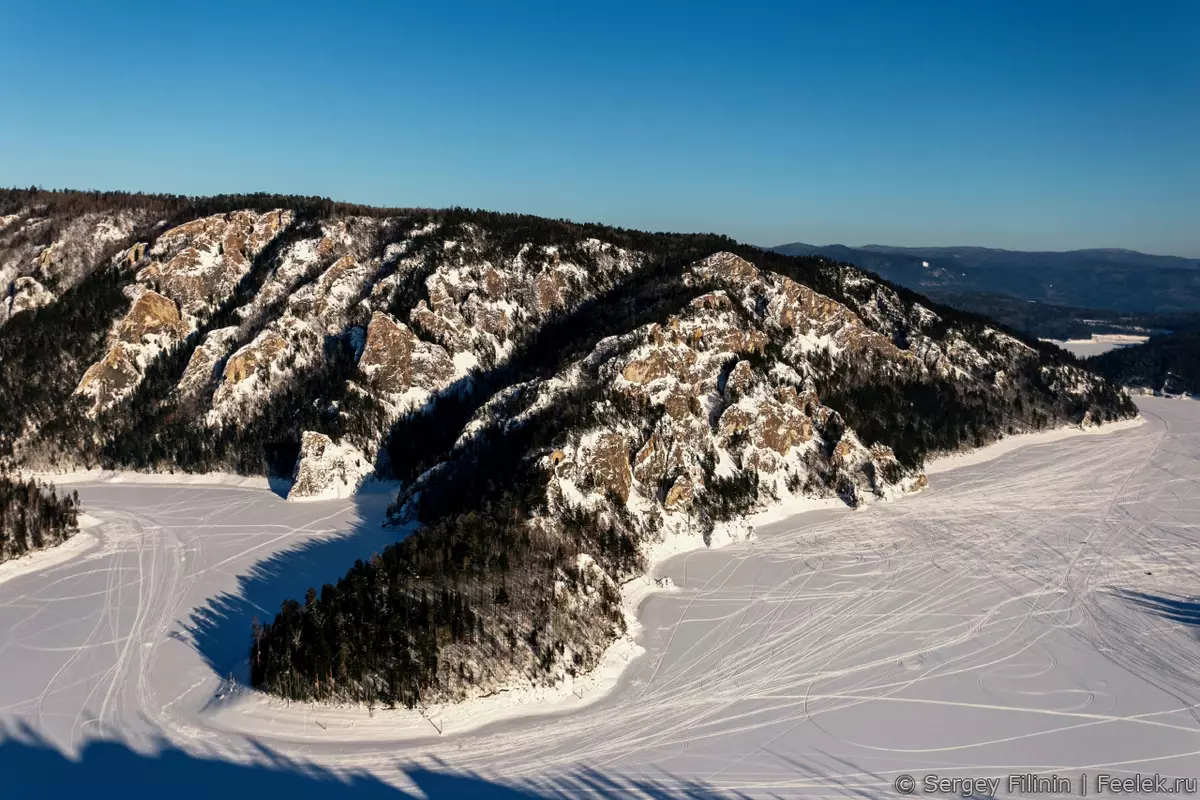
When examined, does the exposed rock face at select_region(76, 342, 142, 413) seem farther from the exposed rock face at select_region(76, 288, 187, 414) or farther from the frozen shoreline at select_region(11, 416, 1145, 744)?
the frozen shoreline at select_region(11, 416, 1145, 744)

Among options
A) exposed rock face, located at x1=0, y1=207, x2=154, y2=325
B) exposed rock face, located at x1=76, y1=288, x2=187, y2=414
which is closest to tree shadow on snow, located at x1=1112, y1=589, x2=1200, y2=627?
exposed rock face, located at x1=76, y1=288, x2=187, y2=414

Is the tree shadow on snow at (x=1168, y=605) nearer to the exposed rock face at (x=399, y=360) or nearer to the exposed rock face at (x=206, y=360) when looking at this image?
the exposed rock face at (x=399, y=360)

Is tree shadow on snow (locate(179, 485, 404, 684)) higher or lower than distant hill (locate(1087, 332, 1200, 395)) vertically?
lower

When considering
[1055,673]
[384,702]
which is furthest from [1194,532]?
[384,702]

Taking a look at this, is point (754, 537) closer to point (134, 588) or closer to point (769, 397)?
point (769, 397)

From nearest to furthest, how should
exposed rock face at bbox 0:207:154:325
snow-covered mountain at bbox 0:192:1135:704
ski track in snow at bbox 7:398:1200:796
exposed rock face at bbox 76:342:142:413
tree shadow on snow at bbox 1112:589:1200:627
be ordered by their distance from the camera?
1. ski track in snow at bbox 7:398:1200:796
2. snow-covered mountain at bbox 0:192:1135:704
3. tree shadow on snow at bbox 1112:589:1200:627
4. exposed rock face at bbox 76:342:142:413
5. exposed rock face at bbox 0:207:154:325
